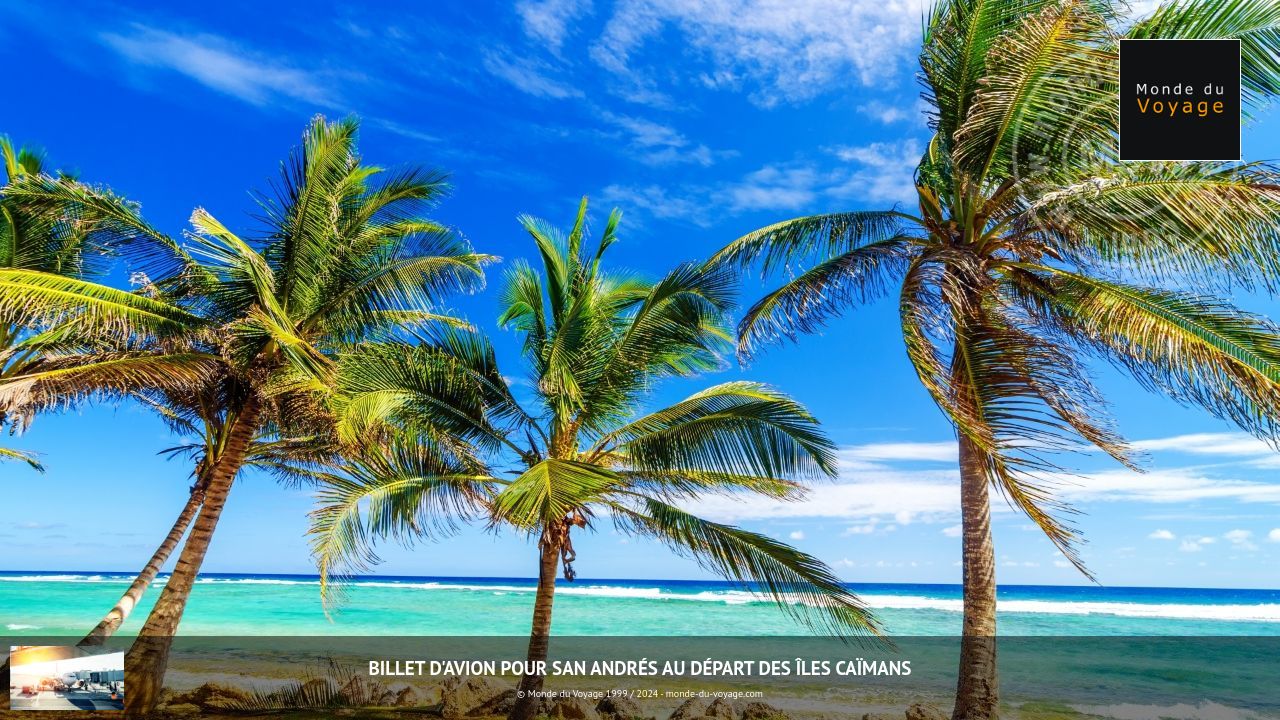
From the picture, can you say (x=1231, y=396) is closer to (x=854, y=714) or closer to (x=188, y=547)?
(x=854, y=714)

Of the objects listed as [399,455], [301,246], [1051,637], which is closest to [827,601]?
[399,455]

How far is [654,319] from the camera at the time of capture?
7957mm

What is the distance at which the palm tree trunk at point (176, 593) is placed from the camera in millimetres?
7691

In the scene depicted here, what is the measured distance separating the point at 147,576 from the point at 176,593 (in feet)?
7.76

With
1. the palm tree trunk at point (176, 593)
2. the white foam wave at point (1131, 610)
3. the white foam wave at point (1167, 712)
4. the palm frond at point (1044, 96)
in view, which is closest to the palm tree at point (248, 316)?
the palm tree trunk at point (176, 593)

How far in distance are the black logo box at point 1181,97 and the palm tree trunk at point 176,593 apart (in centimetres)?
893

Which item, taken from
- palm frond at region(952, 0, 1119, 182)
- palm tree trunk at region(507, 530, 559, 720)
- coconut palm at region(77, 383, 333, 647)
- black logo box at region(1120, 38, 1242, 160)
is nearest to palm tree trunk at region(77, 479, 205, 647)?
coconut palm at region(77, 383, 333, 647)

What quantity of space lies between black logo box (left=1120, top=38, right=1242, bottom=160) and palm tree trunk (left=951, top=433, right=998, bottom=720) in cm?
272

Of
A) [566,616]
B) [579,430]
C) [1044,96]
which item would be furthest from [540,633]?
[566,616]

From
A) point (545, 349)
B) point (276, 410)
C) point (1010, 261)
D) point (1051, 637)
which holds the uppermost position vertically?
point (1010, 261)

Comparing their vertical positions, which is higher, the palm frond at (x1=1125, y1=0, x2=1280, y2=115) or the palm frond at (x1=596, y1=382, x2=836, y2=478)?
the palm frond at (x1=1125, y1=0, x2=1280, y2=115)

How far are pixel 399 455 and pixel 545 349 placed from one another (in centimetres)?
188

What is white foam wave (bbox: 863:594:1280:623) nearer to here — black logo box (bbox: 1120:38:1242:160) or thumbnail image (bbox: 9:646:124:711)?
black logo box (bbox: 1120:38:1242:160)

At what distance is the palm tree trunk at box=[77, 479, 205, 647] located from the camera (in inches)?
355
